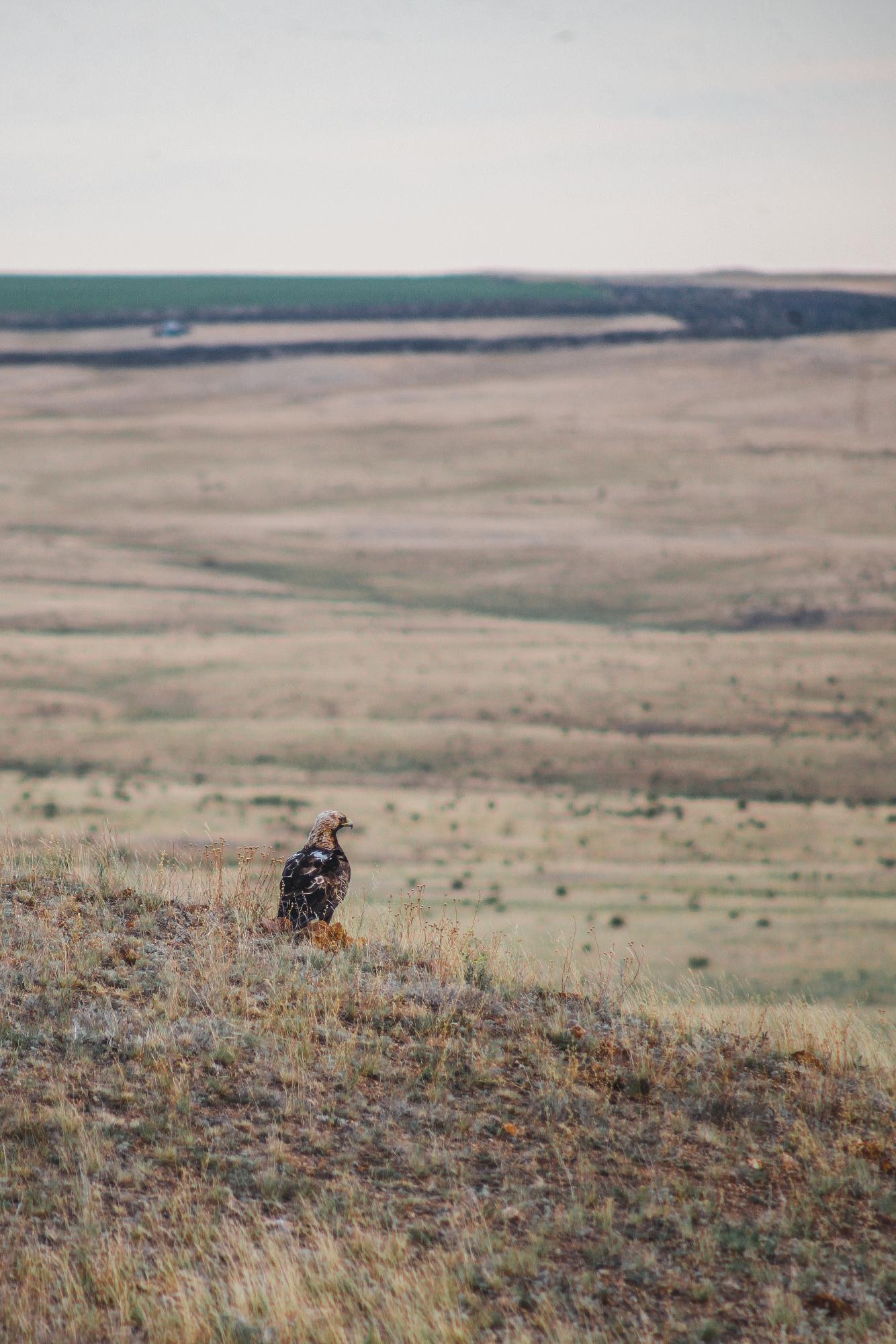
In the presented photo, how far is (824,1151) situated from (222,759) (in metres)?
22.0

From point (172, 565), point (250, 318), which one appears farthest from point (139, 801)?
point (250, 318)

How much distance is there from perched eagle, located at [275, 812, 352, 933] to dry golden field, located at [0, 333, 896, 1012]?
2.02 metres

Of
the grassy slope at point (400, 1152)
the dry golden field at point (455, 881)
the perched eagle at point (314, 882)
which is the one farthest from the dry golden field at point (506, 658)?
the grassy slope at point (400, 1152)

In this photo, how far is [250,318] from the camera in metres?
112

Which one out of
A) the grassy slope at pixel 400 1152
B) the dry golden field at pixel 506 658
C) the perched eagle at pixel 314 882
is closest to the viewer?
the grassy slope at pixel 400 1152

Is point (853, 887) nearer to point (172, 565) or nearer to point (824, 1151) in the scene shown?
point (824, 1151)

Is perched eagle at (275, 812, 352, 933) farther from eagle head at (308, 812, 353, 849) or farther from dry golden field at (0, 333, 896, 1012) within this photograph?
dry golden field at (0, 333, 896, 1012)

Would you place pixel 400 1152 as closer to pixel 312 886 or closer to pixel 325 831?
pixel 312 886

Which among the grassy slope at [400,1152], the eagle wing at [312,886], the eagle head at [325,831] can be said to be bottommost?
the grassy slope at [400,1152]

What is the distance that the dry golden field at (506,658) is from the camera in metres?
20.1

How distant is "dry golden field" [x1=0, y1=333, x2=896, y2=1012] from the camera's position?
20.1 meters

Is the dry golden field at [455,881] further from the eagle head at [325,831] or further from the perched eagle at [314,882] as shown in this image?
the eagle head at [325,831]

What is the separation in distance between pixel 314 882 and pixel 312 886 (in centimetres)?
3

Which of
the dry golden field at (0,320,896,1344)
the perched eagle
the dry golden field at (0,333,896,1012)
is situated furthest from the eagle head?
the dry golden field at (0,333,896,1012)
